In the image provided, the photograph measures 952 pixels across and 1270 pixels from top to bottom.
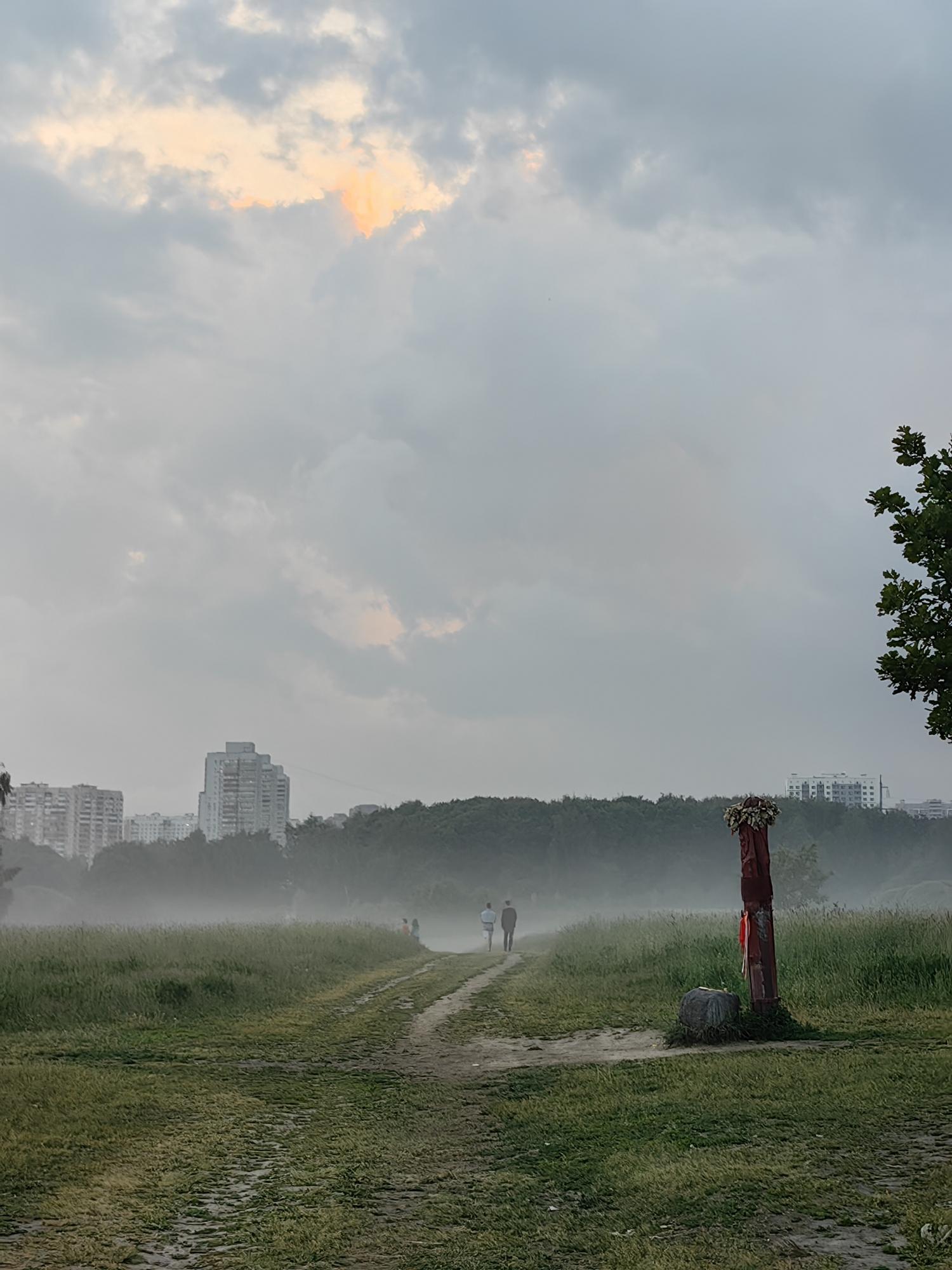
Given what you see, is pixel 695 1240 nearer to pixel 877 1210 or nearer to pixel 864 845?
pixel 877 1210

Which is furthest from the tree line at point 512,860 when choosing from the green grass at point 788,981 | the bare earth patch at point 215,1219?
Result: the bare earth patch at point 215,1219

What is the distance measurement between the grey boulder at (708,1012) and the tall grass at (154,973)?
28.7 ft

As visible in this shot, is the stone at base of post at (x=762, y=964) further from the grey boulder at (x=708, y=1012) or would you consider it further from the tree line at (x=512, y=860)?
the tree line at (x=512, y=860)

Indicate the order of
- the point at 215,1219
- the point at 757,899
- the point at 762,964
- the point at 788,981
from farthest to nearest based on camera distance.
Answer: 1. the point at 788,981
2. the point at 757,899
3. the point at 762,964
4. the point at 215,1219

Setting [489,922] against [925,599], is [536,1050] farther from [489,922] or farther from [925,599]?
[489,922]

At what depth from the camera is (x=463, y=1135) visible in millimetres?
11133

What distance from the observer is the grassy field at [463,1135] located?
24.5 feet

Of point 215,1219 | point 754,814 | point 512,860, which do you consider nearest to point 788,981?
point 754,814

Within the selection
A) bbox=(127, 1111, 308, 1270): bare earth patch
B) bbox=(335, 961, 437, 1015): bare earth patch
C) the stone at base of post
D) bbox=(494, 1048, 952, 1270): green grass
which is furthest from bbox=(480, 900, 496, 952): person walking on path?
bbox=(127, 1111, 308, 1270): bare earth patch

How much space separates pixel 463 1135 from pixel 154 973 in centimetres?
1264

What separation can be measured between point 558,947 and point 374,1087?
833 inches

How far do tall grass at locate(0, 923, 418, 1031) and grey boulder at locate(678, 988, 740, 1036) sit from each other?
876 centimetres

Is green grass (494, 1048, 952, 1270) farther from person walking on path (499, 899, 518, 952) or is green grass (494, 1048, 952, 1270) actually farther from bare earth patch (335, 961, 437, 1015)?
person walking on path (499, 899, 518, 952)

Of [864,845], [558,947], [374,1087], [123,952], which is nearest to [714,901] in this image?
[864,845]
